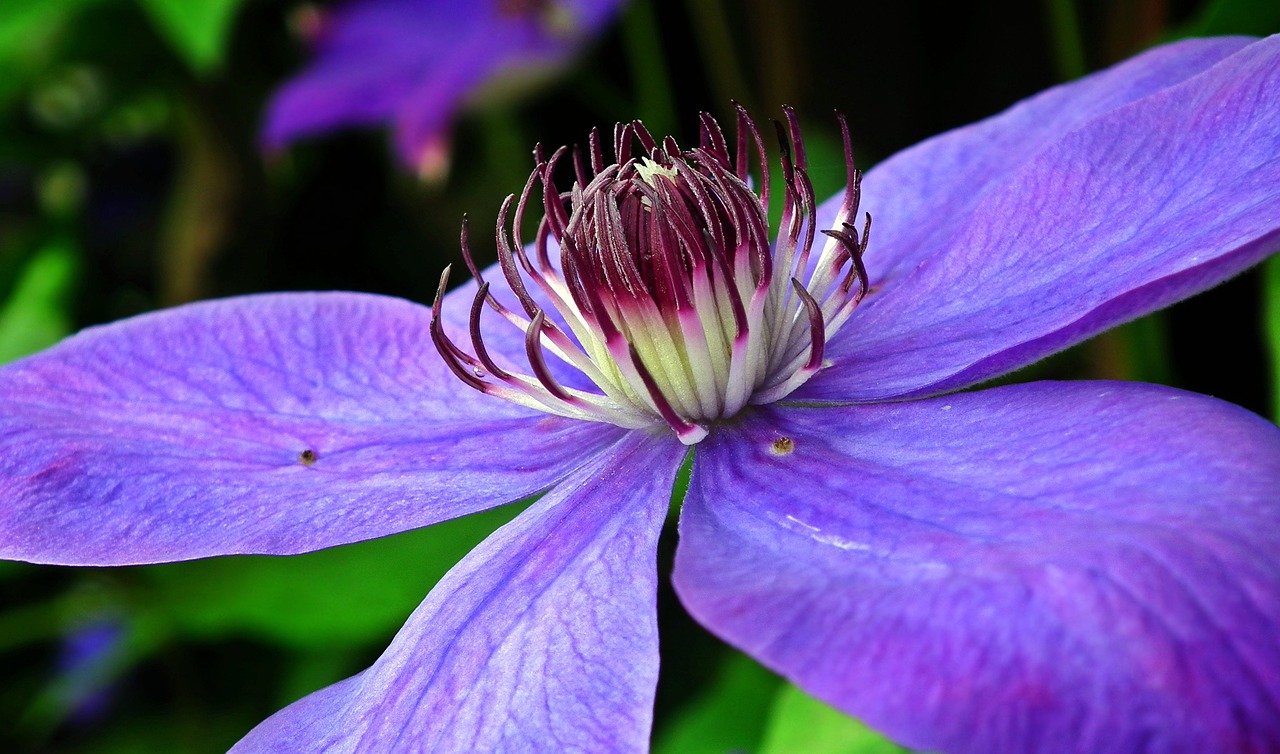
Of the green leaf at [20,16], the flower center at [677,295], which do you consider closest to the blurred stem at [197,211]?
the green leaf at [20,16]

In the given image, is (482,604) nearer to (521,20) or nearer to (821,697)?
(821,697)

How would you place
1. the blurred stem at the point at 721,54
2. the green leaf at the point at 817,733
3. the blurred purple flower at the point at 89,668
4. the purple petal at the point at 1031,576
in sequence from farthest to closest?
the blurred purple flower at the point at 89,668, the blurred stem at the point at 721,54, the green leaf at the point at 817,733, the purple petal at the point at 1031,576

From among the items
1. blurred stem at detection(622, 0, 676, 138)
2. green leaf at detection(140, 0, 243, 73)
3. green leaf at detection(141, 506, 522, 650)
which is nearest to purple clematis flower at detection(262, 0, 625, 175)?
blurred stem at detection(622, 0, 676, 138)

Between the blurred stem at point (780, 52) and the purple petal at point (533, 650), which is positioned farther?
the blurred stem at point (780, 52)

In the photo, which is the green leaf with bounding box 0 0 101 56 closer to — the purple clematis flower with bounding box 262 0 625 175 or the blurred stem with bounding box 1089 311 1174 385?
the purple clematis flower with bounding box 262 0 625 175

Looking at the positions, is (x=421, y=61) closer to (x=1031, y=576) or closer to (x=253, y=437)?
(x=253, y=437)

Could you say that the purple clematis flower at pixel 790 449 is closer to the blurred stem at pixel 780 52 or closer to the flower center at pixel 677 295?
the flower center at pixel 677 295

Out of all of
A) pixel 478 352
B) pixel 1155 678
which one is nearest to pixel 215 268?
pixel 478 352
